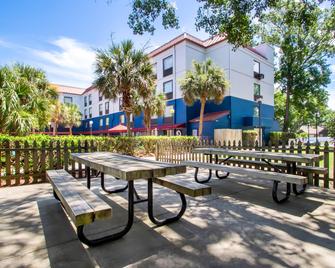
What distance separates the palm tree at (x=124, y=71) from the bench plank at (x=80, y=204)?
31.7ft

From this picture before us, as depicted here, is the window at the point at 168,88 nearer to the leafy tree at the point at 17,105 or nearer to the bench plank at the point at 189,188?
the leafy tree at the point at 17,105

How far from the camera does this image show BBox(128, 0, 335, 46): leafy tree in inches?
257

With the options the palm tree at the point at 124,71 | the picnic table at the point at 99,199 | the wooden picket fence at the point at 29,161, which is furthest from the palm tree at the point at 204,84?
the picnic table at the point at 99,199

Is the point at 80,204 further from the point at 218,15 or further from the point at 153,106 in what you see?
the point at 153,106

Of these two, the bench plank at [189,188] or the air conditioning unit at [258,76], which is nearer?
the bench plank at [189,188]

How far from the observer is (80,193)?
280 centimetres

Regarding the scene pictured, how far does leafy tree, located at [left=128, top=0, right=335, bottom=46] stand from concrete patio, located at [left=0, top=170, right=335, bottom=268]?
16.9 feet

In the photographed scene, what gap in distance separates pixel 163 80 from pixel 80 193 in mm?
24302

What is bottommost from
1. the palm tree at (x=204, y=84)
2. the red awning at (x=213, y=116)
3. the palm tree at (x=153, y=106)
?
the red awning at (x=213, y=116)

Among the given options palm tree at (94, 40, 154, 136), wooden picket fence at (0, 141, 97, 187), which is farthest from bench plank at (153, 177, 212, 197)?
palm tree at (94, 40, 154, 136)

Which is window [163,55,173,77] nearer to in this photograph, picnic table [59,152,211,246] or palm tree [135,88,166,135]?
palm tree [135,88,166,135]

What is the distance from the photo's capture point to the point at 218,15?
6.92m

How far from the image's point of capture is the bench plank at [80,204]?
2090mm

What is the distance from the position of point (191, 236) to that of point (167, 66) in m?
24.3
